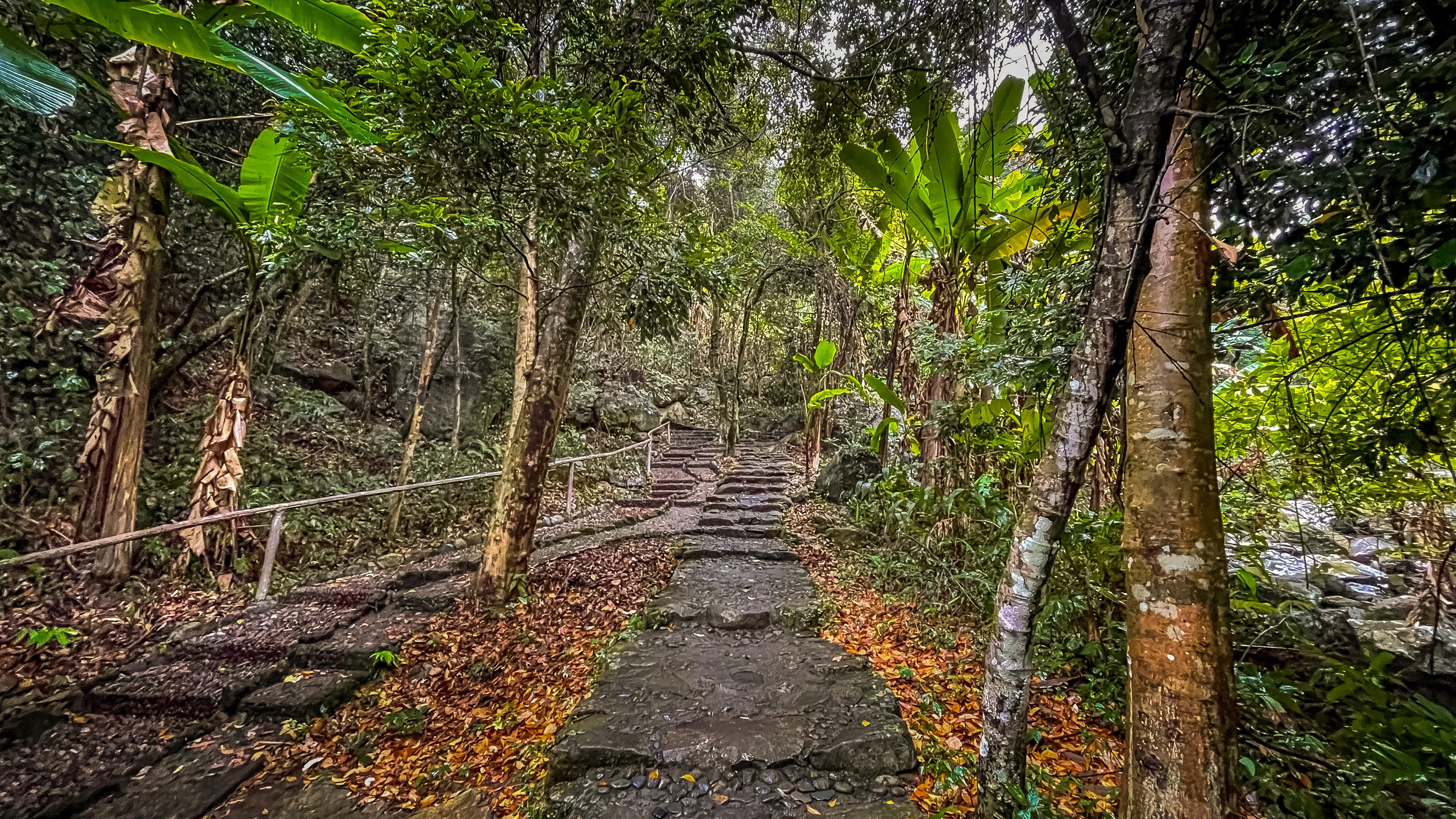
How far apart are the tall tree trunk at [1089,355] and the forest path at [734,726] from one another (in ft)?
2.36

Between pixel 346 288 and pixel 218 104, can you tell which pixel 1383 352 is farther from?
pixel 218 104

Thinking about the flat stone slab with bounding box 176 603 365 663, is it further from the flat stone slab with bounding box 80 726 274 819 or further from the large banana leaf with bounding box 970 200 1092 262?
the large banana leaf with bounding box 970 200 1092 262

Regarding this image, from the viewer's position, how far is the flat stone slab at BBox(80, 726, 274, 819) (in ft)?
8.11

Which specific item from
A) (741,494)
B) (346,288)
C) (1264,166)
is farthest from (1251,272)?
(346,288)

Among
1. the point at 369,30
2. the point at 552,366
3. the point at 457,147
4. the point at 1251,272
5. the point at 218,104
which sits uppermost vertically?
the point at 218,104

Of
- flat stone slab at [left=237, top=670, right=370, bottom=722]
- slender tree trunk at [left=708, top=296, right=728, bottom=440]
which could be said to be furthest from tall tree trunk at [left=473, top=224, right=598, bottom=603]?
slender tree trunk at [left=708, top=296, right=728, bottom=440]

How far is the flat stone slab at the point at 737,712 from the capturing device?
2439 mm

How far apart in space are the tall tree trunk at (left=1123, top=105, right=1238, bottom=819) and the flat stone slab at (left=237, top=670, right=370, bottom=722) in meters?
4.60

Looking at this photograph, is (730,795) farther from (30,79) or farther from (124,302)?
(124,302)

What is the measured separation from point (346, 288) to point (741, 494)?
695 centimetres

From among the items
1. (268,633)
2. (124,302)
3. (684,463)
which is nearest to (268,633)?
(268,633)

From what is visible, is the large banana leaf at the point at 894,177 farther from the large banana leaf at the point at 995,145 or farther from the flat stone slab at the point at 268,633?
the flat stone slab at the point at 268,633

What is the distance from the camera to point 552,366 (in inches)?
157

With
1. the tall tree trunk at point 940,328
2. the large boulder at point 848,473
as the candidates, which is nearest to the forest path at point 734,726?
the tall tree trunk at point 940,328
